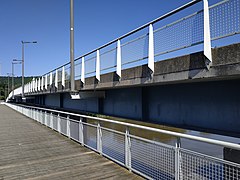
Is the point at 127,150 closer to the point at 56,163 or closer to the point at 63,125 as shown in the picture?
the point at 56,163

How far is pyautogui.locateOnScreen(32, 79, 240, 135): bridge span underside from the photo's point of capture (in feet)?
17.6

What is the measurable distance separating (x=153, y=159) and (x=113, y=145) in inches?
69.3

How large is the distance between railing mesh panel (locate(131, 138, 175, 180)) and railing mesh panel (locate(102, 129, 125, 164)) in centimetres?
51

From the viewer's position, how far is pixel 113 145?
6.83 meters

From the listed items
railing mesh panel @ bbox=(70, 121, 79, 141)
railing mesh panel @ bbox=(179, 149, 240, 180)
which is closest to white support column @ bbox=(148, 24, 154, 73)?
railing mesh panel @ bbox=(179, 149, 240, 180)

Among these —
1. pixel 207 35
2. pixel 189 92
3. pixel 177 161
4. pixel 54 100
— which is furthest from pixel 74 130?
pixel 54 100

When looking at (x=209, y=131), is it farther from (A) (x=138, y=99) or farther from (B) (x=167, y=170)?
(A) (x=138, y=99)

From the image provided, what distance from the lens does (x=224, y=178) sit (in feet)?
12.5

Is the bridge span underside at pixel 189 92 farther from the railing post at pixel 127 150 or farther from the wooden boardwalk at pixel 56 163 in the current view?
the wooden boardwalk at pixel 56 163

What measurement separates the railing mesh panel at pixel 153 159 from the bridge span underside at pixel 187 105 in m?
1.38

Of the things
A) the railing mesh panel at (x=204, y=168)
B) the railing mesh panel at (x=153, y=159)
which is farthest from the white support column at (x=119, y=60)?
the railing mesh panel at (x=204, y=168)

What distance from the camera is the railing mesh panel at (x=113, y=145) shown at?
21.0 ft

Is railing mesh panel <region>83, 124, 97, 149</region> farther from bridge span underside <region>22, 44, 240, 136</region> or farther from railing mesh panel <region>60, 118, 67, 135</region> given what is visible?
railing mesh panel <region>60, 118, 67, 135</region>

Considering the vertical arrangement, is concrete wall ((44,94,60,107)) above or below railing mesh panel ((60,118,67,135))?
above
